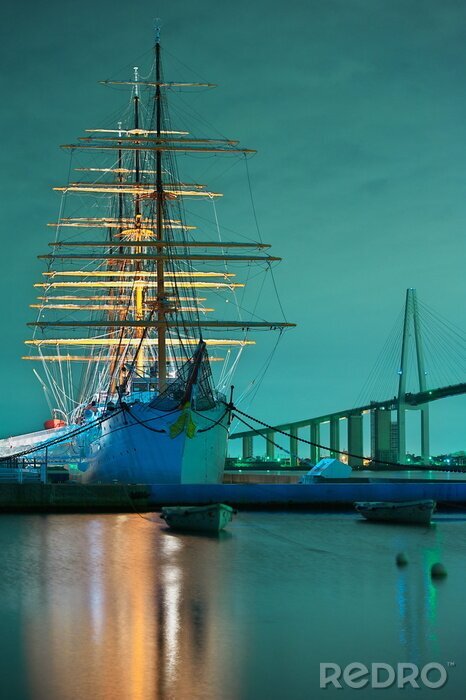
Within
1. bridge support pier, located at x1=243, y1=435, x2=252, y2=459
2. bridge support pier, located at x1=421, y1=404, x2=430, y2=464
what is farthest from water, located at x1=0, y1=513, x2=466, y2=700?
bridge support pier, located at x1=243, y1=435, x2=252, y2=459

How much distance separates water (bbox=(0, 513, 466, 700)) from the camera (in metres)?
13.2

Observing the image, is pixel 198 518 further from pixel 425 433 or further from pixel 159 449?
pixel 425 433

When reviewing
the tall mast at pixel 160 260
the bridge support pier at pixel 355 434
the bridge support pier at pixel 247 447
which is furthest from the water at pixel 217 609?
the bridge support pier at pixel 247 447

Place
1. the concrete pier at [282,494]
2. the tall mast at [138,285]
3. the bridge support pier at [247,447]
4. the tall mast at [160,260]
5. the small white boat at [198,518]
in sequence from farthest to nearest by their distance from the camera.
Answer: the bridge support pier at [247,447] < the tall mast at [138,285] < the tall mast at [160,260] < the concrete pier at [282,494] < the small white boat at [198,518]

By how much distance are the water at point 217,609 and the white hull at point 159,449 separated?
9294 mm

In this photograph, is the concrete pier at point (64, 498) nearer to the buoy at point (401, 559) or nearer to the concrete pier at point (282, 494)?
the concrete pier at point (282, 494)

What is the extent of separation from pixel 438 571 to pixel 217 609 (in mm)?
6860

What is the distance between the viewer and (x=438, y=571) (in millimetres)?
23078

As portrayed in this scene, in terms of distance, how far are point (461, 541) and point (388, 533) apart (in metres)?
2.50

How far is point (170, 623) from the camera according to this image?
16812mm

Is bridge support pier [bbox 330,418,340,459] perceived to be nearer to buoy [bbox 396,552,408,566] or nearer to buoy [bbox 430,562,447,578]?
buoy [bbox 396,552,408,566]

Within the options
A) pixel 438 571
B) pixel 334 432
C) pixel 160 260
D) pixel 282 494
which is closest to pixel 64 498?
pixel 282 494

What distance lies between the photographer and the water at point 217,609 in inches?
520

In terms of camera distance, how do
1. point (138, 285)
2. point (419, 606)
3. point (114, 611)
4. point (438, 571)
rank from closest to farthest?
point (114, 611) → point (419, 606) → point (438, 571) → point (138, 285)
